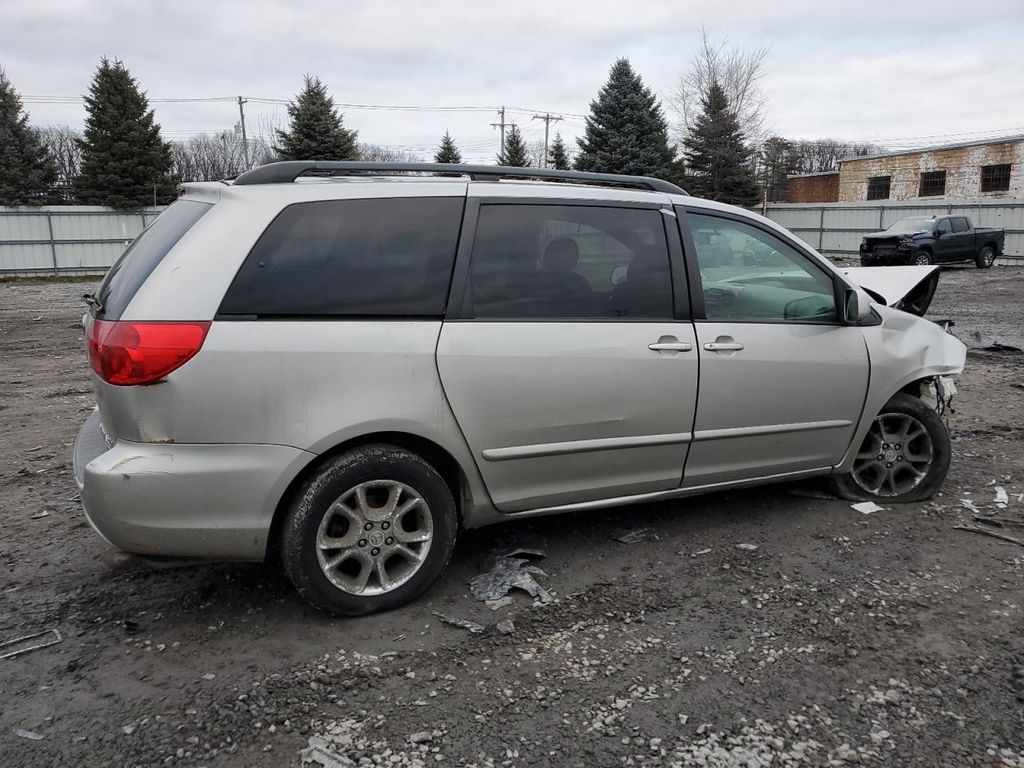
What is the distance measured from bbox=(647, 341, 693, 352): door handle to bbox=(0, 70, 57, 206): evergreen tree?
34978 millimetres

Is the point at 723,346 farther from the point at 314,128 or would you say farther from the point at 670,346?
the point at 314,128

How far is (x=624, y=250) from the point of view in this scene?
3.69 meters

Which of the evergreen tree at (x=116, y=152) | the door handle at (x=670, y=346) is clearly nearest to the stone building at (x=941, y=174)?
the evergreen tree at (x=116, y=152)

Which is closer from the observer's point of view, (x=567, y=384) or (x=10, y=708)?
(x=10, y=708)

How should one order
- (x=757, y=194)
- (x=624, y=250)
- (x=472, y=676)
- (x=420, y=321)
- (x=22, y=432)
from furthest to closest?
1. (x=757, y=194)
2. (x=22, y=432)
3. (x=624, y=250)
4. (x=420, y=321)
5. (x=472, y=676)

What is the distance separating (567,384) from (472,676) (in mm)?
1244

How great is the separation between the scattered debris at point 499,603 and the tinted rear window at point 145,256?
6.06ft

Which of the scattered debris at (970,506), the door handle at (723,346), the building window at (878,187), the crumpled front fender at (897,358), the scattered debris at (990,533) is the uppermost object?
the building window at (878,187)

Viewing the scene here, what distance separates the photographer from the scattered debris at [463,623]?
3.14m

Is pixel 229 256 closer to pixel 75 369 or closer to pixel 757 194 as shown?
pixel 75 369

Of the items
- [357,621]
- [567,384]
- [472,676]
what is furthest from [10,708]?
[567,384]

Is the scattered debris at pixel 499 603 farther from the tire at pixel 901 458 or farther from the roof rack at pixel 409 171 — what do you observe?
the tire at pixel 901 458

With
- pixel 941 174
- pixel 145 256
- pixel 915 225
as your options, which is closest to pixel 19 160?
pixel 915 225

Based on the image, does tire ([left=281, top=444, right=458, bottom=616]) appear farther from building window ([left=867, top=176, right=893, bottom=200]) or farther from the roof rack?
building window ([left=867, top=176, right=893, bottom=200])
